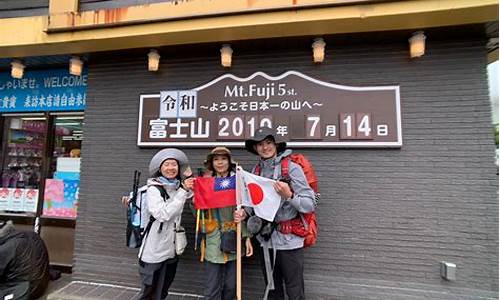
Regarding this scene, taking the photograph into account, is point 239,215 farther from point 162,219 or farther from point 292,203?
point 162,219

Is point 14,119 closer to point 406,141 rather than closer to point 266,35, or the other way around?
point 266,35

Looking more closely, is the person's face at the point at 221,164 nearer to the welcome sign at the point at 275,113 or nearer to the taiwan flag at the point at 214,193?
the taiwan flag at the point at 214,193

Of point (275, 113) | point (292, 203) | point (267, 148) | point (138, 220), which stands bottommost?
point (138, 220)

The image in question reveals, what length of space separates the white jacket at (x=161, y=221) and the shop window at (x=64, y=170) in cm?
225

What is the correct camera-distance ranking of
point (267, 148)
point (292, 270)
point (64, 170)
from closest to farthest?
point (292, 270) → point (267, 148) → point (64, 170)

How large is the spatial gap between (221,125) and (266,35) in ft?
3.95

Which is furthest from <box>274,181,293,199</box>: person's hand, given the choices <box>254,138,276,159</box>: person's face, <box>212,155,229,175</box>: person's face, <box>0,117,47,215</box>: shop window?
<box>0,117,47,215</box>: shop window

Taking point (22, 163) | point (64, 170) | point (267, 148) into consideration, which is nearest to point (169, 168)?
point (267, 148)

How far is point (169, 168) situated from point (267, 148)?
1.04 metres

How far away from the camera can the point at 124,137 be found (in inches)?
160

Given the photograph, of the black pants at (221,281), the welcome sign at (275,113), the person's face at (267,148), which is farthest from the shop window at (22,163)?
the person's face at (267,148)

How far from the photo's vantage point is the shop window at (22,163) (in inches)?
189

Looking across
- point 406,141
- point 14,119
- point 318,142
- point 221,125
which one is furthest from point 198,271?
point 14,119

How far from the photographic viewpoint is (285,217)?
286 cm
